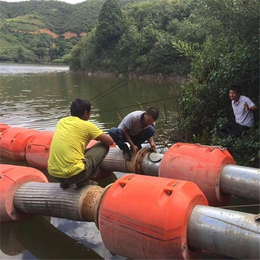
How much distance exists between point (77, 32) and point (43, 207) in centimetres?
14315

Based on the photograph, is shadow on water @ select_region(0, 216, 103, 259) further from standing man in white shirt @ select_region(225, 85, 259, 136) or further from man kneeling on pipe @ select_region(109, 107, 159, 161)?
standing man in white shirt @ select_region(225, 85, 259, 136)

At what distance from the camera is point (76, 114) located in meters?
3.89

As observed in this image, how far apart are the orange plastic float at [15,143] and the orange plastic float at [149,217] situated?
424cm

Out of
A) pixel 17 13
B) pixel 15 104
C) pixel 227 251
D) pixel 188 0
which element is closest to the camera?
pixel 227 251

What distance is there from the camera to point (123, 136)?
5227mm

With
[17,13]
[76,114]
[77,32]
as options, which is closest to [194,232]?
[76,114]

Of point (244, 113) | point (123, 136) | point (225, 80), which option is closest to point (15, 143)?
point (123, 136)

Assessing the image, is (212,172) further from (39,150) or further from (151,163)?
(39,150)

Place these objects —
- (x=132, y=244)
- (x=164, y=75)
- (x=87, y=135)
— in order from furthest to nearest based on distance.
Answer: (x=164, y=75)
(x=87, y=135)
(x=132, y=244)

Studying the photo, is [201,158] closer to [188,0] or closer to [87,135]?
[87,135]

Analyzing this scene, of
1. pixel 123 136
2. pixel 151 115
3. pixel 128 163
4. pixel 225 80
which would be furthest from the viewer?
pixel 225 80

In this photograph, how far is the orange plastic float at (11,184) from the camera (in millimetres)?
4047

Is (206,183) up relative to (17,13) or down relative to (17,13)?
down

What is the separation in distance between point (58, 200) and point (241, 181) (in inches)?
92.3
